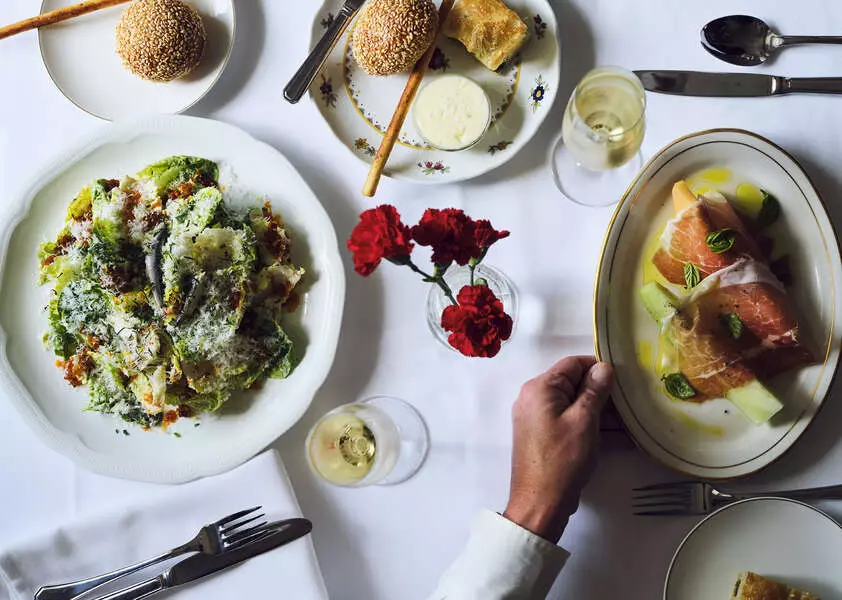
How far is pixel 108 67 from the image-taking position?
136cm

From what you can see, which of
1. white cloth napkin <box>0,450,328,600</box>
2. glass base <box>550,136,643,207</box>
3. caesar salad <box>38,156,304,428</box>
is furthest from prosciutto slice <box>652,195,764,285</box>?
white cloth napkin <box>0,450,328,600</box>

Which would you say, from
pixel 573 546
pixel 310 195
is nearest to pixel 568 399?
pixel 573 546

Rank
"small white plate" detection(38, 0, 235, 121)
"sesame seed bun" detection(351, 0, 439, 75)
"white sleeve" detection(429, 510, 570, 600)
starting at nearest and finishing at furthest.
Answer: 1. "white sleeve" detection(429, 510, 570, 600)
2. "sesame seed bun" detection(351, 0, 439, 75)
3. "small white plate" detection(38, 0, 235, 121)

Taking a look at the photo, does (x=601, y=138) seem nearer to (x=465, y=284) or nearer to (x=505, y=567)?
(x=465, y=284)

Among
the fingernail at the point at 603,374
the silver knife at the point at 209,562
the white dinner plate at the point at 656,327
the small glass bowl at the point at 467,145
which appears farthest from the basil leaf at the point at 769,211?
the silver knife at the point at 209,562

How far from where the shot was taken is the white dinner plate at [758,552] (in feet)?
3.62

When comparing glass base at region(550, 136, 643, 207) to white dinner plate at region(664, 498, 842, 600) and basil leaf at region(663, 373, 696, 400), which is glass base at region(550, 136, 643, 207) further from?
white dinner plate at region(664, 498, 842, 600)

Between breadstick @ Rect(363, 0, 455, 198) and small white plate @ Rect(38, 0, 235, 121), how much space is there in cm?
36

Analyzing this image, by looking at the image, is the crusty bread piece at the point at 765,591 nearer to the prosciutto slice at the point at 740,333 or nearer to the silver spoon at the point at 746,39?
the prosciutto slice at the point at 740,333

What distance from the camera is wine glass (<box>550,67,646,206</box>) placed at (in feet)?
3.60

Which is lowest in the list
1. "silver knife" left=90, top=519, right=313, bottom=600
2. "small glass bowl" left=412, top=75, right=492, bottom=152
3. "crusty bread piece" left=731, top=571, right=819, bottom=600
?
"crusty bread piece" left=731, top=571, right=819, bottom=600

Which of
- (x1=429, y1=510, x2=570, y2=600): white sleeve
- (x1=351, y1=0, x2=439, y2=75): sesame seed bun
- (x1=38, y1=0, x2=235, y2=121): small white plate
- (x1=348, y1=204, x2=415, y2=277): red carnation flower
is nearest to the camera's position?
(x1=348, y1=204, x2=415, y2=277): red carnation flower

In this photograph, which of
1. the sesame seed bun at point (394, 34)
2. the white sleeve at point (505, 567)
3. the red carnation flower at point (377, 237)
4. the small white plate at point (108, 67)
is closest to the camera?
the red carnation flower at point (377, 237)

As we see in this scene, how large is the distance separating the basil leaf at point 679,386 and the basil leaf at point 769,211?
297 millimetres
